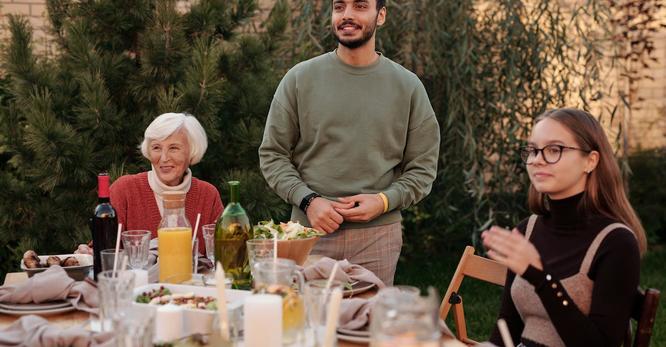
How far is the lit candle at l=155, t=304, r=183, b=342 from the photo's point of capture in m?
1.83

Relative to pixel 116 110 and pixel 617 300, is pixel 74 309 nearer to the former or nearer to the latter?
pixel 617 300

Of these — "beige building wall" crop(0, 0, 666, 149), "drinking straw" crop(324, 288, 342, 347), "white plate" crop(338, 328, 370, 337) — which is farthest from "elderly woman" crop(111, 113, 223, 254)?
"beige building wall" crop(0, 0, 666, 149)

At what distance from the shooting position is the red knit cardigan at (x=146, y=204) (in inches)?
121

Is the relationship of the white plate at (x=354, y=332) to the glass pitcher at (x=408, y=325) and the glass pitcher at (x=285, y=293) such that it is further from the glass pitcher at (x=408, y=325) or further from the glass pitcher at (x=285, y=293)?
the glass pitcher at (x=408, y=325)

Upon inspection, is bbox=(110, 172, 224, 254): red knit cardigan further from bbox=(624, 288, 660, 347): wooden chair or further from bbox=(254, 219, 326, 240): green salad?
bbox=(624, 288, 660, 347): wooden chair

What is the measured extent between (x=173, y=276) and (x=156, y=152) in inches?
40.5

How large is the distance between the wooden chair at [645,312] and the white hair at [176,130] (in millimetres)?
1757

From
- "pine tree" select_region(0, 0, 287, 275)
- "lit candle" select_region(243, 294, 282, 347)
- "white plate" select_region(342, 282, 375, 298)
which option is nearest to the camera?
"lit candle" select_region(243, 294, 282, 347)

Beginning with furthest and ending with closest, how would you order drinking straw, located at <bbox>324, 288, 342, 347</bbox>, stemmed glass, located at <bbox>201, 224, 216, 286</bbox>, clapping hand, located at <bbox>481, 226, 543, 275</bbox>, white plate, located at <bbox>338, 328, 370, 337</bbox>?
stemmed glass, located at <bbox>201, 224, 216, 286</bbox>, clapping hand, located at <bbox>481, 226, 543, 275</bbox>, white plate, located at <bbox>338, 328, 370, 337</bbox>, drinking straw, located at <bbox>324, 288, 342, 347</bbox>

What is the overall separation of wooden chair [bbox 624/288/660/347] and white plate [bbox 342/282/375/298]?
0.74m

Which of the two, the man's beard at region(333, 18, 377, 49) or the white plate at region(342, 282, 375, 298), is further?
the man's beard at region(333, 18, 377, 49)

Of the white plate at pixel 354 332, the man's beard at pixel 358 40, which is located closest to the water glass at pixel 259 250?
the white plate at pixel 354 332

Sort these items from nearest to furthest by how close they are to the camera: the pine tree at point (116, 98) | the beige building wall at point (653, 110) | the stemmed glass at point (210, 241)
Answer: the stemmed glass at point (210, 241) → the pine tree at point (116, 98) → the beige building wall at point (653, 110)

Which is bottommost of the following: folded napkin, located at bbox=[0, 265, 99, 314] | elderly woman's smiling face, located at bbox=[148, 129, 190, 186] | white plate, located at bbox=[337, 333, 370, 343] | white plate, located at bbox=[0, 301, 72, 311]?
white plate, located at bbox=[337, 333, 370, 343]
